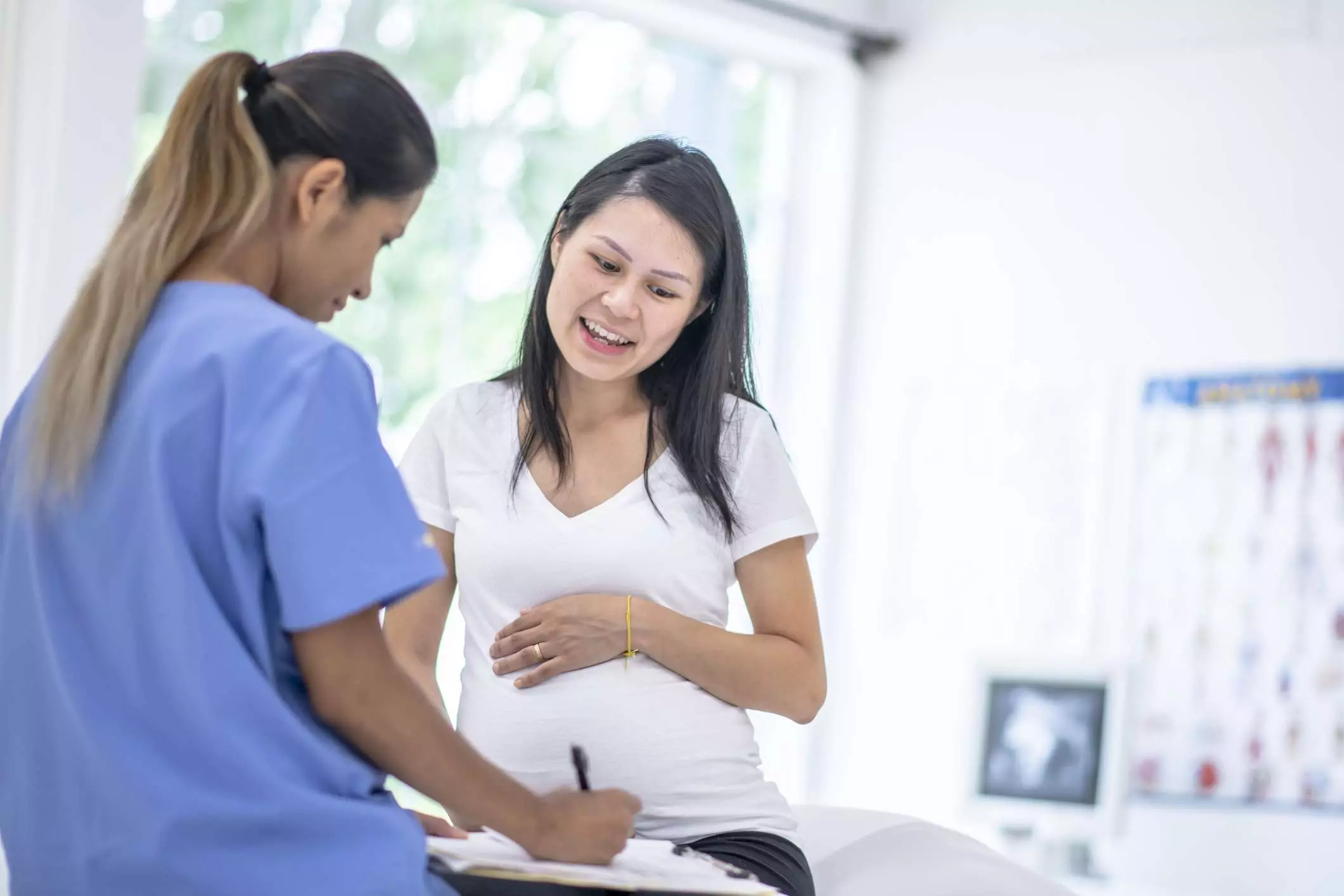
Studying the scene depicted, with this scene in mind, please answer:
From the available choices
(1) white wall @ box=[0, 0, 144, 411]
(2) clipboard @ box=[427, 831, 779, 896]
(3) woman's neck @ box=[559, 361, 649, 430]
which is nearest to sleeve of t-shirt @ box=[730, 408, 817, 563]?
(3) woman's neck @ box=[559, 361, 649, 430]

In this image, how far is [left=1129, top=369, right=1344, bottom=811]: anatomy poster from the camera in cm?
339

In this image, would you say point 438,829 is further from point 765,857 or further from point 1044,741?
point 1044,741

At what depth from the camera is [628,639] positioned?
5.14 ft

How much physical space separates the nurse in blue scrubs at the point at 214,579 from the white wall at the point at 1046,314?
2.72 metres

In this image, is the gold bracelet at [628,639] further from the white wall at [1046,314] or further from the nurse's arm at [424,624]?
the white wall at [1046,314]

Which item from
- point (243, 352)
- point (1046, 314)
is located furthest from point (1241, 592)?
point (243, 352)

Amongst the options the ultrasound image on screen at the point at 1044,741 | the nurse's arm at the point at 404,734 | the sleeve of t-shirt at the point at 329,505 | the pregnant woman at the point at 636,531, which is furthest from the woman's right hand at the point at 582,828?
the ultrasound image on screen at the point at 1044,741

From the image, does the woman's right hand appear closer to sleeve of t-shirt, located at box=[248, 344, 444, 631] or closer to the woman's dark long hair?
sleeve of t-shirt, located at box=[248, 344, 444, 631]

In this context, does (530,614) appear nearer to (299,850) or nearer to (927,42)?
(299,850)

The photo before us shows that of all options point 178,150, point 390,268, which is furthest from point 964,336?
point 178,150

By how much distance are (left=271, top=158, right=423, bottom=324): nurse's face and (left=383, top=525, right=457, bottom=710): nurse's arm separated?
0.53 metres

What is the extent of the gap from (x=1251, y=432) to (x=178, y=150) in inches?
115

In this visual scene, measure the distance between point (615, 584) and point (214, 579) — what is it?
60 cm

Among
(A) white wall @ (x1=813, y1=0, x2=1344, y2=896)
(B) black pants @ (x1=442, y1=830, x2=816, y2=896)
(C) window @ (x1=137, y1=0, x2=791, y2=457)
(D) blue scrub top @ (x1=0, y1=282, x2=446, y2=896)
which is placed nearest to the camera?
(D) blue scrub top @ (x1=0, y1=282, x2=446, y2=896)
